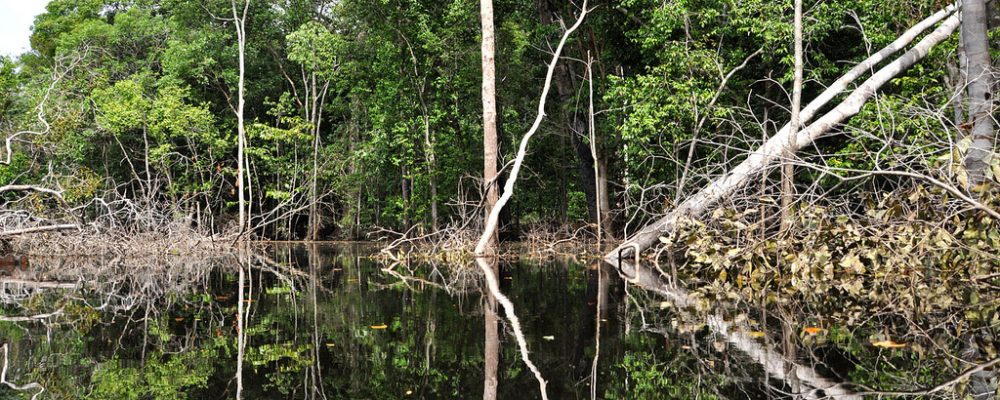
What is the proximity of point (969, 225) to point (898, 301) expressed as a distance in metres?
0.86

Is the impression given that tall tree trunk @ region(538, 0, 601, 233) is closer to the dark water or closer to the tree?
the tree

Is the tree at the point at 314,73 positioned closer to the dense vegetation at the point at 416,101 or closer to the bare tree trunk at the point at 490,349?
the dense vegetation at the point at 416,101

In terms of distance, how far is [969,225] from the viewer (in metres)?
6.69

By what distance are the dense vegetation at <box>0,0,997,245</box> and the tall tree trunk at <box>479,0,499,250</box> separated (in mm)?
836

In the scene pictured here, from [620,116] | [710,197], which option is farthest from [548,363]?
[620,116]

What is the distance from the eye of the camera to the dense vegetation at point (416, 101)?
16.1 metres

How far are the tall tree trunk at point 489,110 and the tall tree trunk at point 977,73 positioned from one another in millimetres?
8684

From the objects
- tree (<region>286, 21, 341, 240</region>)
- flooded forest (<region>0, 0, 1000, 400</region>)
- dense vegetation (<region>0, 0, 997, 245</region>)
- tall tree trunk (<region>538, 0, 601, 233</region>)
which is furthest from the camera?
tree (<region>286, 21, 341, 240</region>)

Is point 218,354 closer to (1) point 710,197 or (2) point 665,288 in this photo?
(2) point 665,288

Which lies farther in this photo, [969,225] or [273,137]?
[273,137]

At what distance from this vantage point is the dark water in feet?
13.1

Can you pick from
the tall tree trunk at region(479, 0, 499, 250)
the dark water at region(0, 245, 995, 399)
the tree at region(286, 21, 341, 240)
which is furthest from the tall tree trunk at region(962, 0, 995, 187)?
the tree at region(286, 21, 341, 240)

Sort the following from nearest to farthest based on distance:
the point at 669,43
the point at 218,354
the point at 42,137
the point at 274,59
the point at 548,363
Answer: the point at 548,363 < the point at 218,354 < the point at 669,43 < the point at 42,137 < the point at 274,59

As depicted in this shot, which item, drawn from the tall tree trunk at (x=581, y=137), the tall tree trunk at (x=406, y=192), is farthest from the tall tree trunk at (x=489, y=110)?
the tall tree trunk at (x=406, y=192)
